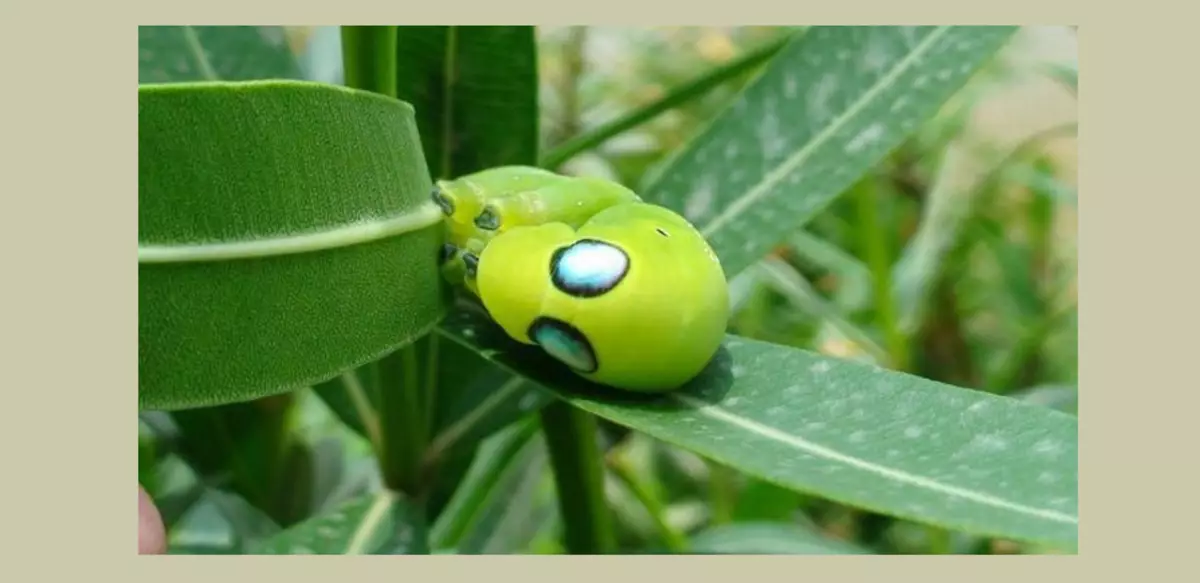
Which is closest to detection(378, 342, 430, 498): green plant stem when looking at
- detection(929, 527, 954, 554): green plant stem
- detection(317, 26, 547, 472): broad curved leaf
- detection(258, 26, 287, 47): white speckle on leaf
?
detection(317, 26, 547, 472): broad curved leaf

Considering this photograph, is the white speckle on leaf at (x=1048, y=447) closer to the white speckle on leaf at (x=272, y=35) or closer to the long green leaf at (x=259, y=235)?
the long green leaf at (x=259, y=235)

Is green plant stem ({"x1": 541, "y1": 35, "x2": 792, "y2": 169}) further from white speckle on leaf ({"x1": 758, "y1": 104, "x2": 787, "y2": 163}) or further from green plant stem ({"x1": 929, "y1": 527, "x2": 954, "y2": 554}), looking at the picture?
green plant stem ({"x1": 929, "y1": 527, "x2": 954, "y2": 554})

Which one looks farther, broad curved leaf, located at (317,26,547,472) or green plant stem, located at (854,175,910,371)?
green plant stem, located at (854,175,910,371)

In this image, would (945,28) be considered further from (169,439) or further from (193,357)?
(169,439)

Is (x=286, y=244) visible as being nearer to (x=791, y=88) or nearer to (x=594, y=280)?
(x=594, y=280)

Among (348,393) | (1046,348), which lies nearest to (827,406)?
(348,393)

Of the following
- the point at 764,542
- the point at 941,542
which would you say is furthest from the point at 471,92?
the point at 941,542
